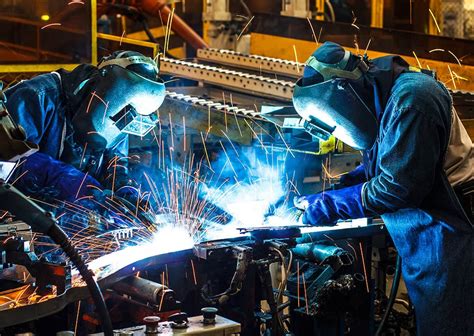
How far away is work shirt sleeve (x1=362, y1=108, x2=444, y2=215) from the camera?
3.65 metres

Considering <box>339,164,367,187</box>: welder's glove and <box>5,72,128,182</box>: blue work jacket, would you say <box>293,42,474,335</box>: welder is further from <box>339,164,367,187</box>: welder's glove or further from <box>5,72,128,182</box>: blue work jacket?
<box>5,72,128,182</box>: blue work jacket

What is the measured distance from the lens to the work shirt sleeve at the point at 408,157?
3.65 meters

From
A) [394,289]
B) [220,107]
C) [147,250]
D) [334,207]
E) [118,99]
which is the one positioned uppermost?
[118,99]

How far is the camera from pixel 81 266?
2713 mm

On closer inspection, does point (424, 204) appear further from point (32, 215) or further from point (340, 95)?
point (32, 215)

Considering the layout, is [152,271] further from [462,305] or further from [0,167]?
[462,305]

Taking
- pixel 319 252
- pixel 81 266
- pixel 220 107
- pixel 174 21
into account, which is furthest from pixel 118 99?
pixel 174 21

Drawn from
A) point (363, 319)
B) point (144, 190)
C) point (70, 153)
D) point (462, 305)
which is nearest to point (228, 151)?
point (144, 190)

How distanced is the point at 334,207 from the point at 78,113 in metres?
1.48

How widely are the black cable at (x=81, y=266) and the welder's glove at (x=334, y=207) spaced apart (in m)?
1.59

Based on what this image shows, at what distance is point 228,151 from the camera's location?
6.02 metres

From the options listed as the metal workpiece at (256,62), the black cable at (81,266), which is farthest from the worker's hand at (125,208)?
the metal workpiece at (256,62)

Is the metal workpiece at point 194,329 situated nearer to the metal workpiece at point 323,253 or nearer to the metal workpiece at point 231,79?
the metal workpiece at point 323,253

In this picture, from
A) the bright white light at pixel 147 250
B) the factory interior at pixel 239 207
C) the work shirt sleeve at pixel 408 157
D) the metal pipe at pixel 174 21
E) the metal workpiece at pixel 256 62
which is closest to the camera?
the factory interior at pixel 239 207
